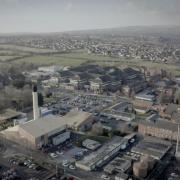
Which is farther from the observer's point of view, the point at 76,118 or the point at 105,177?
the point at 76,118

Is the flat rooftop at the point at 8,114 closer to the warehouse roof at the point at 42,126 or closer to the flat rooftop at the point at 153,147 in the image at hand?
the warehouse roof at the point at 42,126

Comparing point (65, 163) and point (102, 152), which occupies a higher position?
point (102, 152)

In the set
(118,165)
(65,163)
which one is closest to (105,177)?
(118,165)

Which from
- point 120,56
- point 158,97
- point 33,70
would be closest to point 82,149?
point 158,97

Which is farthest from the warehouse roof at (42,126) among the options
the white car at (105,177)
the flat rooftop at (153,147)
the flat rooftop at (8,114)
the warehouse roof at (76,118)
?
the flat rooftop at (153,147)

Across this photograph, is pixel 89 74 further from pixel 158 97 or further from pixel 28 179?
pixel 28 179

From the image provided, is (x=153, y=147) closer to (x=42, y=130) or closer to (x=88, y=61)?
(x=42, y=130)

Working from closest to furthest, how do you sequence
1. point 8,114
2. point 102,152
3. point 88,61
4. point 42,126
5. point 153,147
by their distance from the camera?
point 102,152, point 153,147, point 42,126, point 8,114, point 88,61

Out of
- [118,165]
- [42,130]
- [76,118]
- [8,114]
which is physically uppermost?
[42,130]

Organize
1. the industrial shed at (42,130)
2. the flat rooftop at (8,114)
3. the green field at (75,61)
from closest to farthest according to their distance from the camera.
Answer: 1. the industrial shed at (42,130)
2. the flat rooftop at (8,114)
3. the green field at (75,61)

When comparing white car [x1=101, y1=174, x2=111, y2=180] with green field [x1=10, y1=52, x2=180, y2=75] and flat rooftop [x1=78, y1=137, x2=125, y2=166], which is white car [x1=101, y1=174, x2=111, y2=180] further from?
green field [x1=10, y1=52, x2=180, y2=75]
